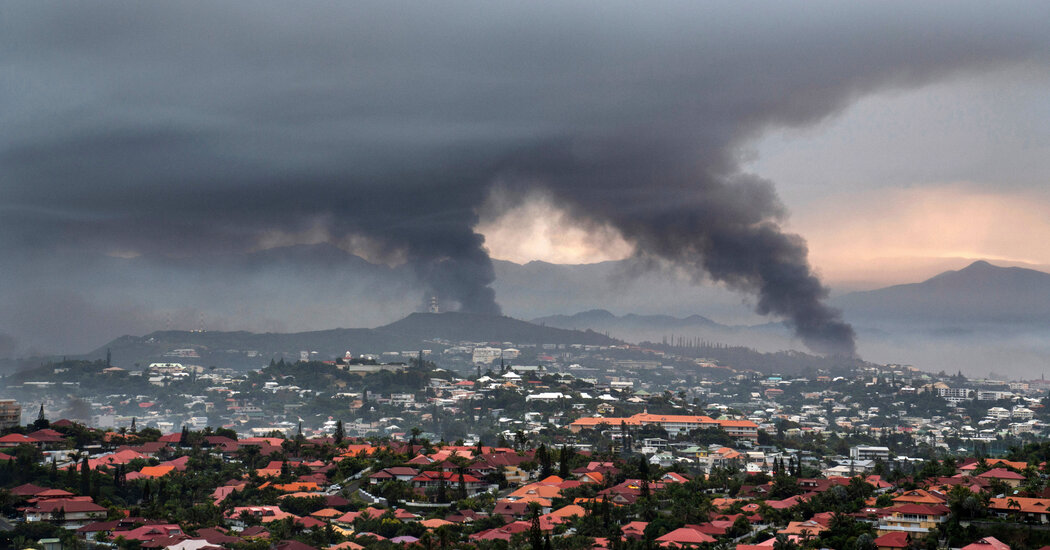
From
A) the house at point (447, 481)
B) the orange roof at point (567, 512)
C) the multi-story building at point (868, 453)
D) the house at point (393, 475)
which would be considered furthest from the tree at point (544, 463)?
the multi-story building at point (868, 453)

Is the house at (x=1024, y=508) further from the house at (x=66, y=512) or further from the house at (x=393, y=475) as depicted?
the house at (x=66, y=512)

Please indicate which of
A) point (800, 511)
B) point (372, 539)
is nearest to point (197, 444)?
point (372, 539)

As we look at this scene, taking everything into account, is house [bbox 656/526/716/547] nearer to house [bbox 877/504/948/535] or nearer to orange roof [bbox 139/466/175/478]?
house [bbox 877/504/948/535]

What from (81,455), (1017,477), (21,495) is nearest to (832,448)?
(1017,477)

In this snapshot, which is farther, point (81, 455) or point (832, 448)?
point (832, 448)

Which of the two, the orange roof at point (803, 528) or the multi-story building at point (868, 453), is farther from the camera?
the multi-story building at point (868, 453)

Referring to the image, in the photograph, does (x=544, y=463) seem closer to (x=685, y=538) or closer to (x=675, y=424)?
(x=685, y=538)

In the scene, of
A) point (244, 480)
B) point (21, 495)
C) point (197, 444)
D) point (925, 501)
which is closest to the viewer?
point (925, 501)

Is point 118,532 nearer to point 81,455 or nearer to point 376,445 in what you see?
point 81,455

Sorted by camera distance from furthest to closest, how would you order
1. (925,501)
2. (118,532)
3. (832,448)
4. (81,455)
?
(832,448) < (81,455) < (118,532) < (925,501)

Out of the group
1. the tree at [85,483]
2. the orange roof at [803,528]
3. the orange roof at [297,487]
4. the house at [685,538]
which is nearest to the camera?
the orange roof at [803,528]
